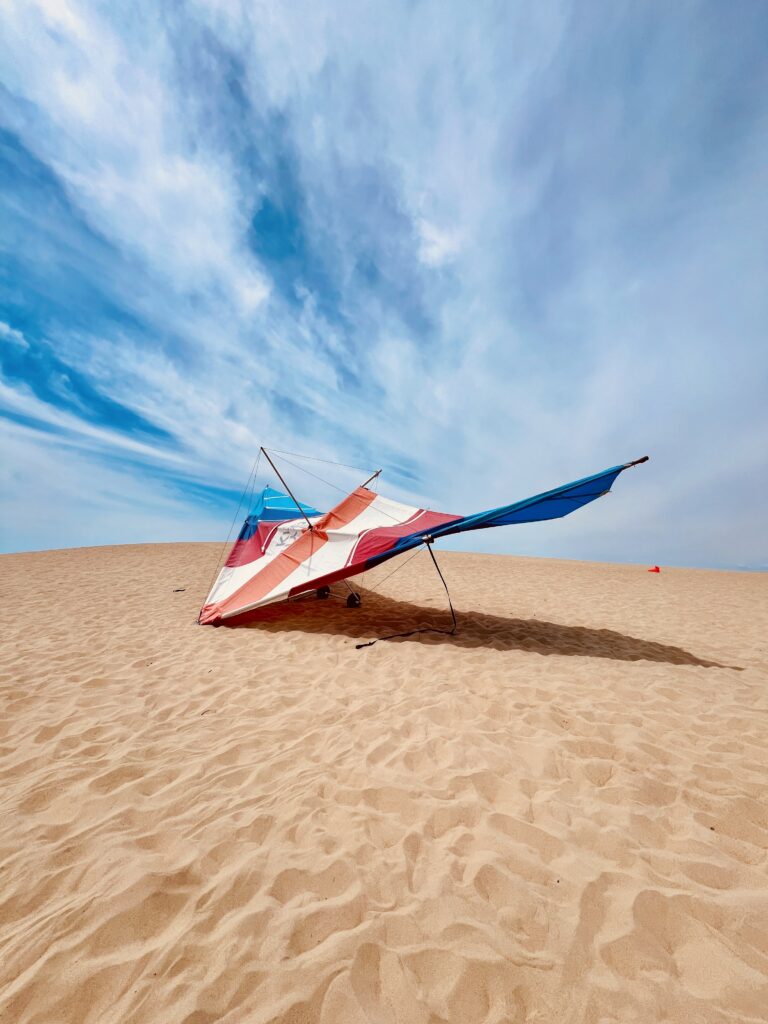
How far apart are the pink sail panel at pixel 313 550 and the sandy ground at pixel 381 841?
1441mm

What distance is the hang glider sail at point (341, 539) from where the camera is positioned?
19.4 ft

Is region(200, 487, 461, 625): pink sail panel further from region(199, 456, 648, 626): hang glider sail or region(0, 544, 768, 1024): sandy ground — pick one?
region(0, 544, 768, 1024): sandy ground

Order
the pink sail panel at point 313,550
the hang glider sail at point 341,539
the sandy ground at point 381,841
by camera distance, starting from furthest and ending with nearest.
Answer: the pink sail panel at point 313,550 → the hang glider sail at point 341,539 → the sandy ground at point 381,841

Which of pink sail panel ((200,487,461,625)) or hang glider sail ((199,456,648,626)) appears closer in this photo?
hang glider sail ((199,456,648,626))

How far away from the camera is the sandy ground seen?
4.90 ft

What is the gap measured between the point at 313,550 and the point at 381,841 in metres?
4.79

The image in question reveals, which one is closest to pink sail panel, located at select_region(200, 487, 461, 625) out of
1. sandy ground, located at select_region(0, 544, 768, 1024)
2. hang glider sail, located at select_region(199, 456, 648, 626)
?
hang glider sail, located at select_region(199, 456, 648, 626)

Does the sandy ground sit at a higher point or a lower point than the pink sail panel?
lower

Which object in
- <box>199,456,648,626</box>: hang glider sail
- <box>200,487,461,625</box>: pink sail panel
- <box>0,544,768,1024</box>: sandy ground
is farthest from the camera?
<box>200,487,461,625</box>: pink sail panel

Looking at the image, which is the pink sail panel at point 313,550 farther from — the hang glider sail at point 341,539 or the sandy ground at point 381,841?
the sandy ground at point 381,841

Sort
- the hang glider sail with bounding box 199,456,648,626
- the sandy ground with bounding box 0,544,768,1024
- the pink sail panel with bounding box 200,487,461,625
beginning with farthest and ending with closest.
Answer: the pink sail panel with bounding box 200,487,461,625, the hang glider sail with bounding box 199,456,648,626, the sandy ground with bounding box 0,544,768,1024

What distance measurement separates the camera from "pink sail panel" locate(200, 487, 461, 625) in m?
6.10

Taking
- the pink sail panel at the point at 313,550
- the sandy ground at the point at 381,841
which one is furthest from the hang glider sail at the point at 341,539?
the sandy ground at the point at 381,841

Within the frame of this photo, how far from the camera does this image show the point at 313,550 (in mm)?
6656
